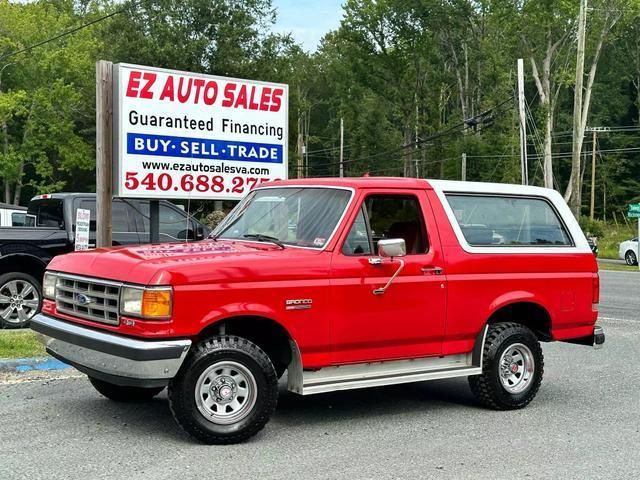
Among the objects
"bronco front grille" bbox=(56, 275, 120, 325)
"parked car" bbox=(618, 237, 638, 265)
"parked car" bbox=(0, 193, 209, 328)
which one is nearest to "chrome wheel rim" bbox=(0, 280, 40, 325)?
"parked car" bbox=(0, 193, 209, 328)

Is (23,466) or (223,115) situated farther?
(223,115)

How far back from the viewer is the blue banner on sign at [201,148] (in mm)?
9664

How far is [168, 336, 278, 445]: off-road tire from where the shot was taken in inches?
208

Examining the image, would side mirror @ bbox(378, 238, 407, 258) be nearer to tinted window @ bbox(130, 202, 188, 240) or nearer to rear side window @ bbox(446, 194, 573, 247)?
rear side window @ bbox(446, 194, 573, 247)

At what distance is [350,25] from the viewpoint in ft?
175

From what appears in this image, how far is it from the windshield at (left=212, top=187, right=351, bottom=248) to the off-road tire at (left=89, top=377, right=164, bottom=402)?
4.89ft

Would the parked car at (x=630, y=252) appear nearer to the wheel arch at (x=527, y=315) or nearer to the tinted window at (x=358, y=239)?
the wheel arch at (x=527, y=315)

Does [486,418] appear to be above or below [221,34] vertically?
below

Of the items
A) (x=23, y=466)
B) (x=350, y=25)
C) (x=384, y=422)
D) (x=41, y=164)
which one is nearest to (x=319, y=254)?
(x=384, y=422)

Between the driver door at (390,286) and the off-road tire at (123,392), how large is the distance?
1883mm

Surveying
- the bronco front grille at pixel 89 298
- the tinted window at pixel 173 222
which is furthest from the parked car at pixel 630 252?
the bronco front grille at pixel 89 298

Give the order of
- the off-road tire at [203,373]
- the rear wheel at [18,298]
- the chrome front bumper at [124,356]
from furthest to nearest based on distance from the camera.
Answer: the rear wheel at [18,298], the off-road tire at [203,373], the chrome front bumper at [124,356]

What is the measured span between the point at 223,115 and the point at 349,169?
59.7 m

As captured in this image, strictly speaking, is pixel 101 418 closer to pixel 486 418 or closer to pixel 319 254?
pixel 319 254
